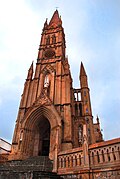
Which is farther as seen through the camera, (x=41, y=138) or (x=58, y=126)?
(x=41, y=138)

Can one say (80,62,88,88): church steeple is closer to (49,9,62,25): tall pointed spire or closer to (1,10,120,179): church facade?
(1,10,120,179): church facade

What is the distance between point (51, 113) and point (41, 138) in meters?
4.57

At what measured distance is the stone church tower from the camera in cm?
1820

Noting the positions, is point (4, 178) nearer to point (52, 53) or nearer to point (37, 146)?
point (37, 146)

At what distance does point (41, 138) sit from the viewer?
2152cm

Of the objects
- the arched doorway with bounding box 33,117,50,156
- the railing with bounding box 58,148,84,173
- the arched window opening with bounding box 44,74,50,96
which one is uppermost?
the arched window opening with bounding box 44,74,50,96

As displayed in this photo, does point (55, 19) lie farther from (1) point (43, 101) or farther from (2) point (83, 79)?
(1) point (43, 101)

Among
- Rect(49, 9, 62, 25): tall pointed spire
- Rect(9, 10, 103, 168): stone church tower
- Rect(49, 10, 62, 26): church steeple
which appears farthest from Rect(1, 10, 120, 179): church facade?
Rect(49, 9, 62, 25): tall pointed spire

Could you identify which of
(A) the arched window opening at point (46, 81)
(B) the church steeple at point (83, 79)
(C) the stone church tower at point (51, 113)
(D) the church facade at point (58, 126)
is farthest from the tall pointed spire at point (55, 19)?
(A) the arched window opening at point (46, 81)

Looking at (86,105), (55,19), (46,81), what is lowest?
(86,105)

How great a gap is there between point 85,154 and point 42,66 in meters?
20.0

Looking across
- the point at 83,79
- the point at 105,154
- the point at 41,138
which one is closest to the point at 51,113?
the point at 41,138

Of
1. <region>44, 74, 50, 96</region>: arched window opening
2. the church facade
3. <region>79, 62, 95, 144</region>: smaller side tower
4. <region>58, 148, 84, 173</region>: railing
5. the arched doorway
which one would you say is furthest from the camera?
<region>44, 74, 50, 96</region>: arched window opening

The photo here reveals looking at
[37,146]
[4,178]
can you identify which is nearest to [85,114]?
[37,146]
